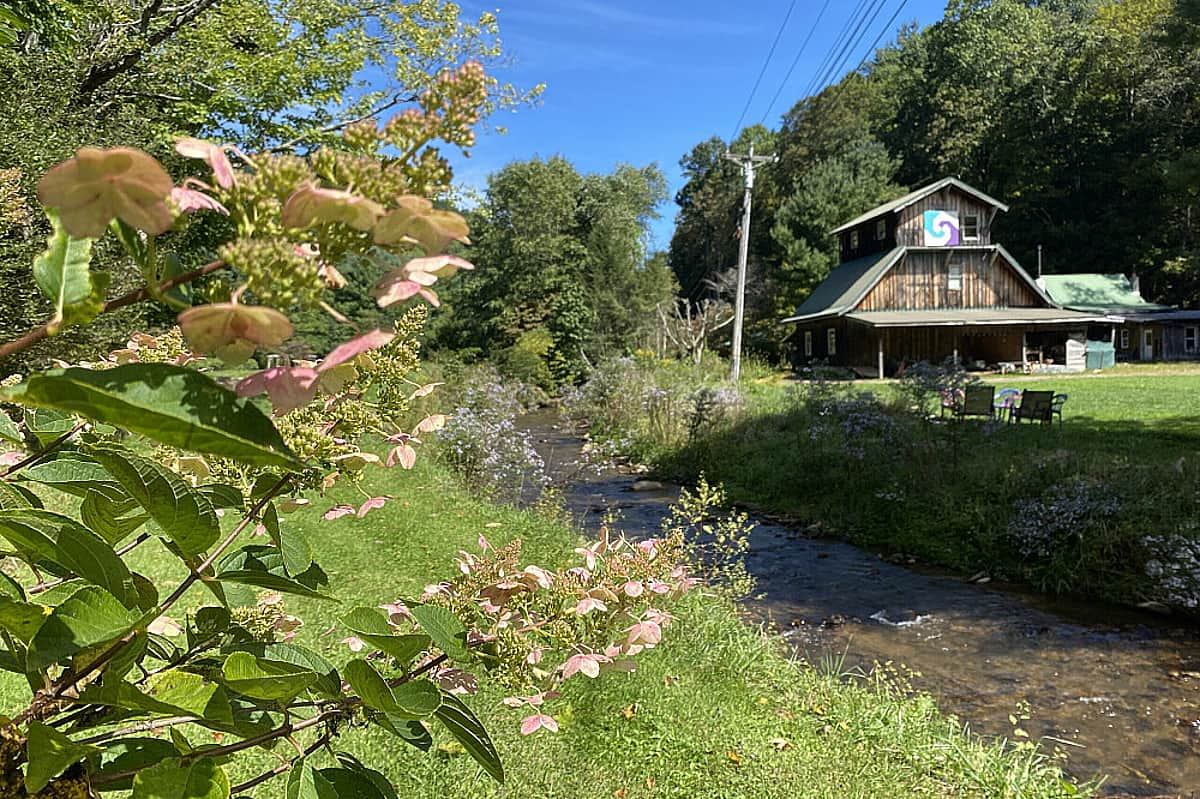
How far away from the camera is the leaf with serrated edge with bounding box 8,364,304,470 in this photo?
381 millimetres

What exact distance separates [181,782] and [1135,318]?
101 ft

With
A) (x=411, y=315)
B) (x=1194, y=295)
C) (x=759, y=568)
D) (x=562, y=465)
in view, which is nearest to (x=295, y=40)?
(x=562, y=465)

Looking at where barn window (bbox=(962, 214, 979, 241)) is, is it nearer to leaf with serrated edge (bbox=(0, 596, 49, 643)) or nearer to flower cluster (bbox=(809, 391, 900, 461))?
flower cluster (bbox=(809, 391, 900, 461))

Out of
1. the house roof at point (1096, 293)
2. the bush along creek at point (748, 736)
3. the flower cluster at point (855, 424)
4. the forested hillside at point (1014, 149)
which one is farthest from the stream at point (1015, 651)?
the house roof at point (1096, 293)

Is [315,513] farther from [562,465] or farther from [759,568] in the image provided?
[562,465]

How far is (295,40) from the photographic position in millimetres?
11125

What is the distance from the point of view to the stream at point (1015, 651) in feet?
13.9

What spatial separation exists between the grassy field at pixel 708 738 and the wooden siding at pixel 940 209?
23152mm

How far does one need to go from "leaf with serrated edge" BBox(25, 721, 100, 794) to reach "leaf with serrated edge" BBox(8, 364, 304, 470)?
27cm

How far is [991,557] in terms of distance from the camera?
293 inches

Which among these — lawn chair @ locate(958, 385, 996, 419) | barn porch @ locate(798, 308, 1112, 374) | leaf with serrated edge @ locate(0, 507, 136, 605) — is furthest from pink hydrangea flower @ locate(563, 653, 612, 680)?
barn porch @ locate(798, 308, 1112, 374)

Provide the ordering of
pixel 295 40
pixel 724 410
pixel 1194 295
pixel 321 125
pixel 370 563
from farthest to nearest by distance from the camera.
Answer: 1. pixel 1194 295
2. pixel 724 410
3. pixel 321 125
4. pixel 295 40
5. pixel 370 563

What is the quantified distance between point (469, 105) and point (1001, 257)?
28065 mm

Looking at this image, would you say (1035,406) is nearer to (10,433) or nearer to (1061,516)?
(1061,516)
